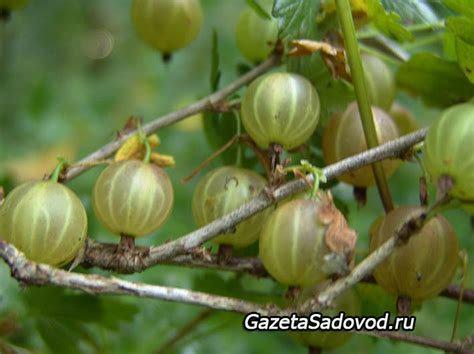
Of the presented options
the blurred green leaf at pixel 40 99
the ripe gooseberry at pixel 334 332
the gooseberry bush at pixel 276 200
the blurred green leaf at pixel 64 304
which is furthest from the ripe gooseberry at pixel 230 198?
the blurred green leaf at pixel 40 99

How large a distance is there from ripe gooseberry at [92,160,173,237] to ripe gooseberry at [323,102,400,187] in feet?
0.82

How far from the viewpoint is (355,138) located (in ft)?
3.76

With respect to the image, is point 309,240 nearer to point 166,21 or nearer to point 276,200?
point 276,200

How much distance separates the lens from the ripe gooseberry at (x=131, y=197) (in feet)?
3.45

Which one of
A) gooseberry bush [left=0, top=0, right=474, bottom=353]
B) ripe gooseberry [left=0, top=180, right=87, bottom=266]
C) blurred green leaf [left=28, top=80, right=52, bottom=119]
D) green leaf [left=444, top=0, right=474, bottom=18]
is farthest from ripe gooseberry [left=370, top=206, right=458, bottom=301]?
blurred green leaf [left=28, top=80, right=52, bottom=119]

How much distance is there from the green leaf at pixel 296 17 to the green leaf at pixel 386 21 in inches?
2.9

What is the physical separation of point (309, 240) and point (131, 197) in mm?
243

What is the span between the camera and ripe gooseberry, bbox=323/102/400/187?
1135 millimetres

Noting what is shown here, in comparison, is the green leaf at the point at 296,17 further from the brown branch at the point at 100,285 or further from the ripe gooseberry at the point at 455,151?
the brown branch at the point at 100,285

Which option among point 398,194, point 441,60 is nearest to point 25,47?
point 398,194

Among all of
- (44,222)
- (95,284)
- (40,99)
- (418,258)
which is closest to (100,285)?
(95,284)

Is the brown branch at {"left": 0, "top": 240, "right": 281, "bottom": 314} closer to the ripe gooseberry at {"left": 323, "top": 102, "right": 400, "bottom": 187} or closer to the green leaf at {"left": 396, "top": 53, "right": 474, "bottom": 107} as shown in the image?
the ripe gooseberry at {"left": 323, "top": 102, "right": 400, "bottom": 187}

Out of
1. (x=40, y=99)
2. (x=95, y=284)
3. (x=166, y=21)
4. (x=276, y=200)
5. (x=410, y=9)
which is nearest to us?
(x=95, y=284)

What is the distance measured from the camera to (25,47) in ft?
11.4
